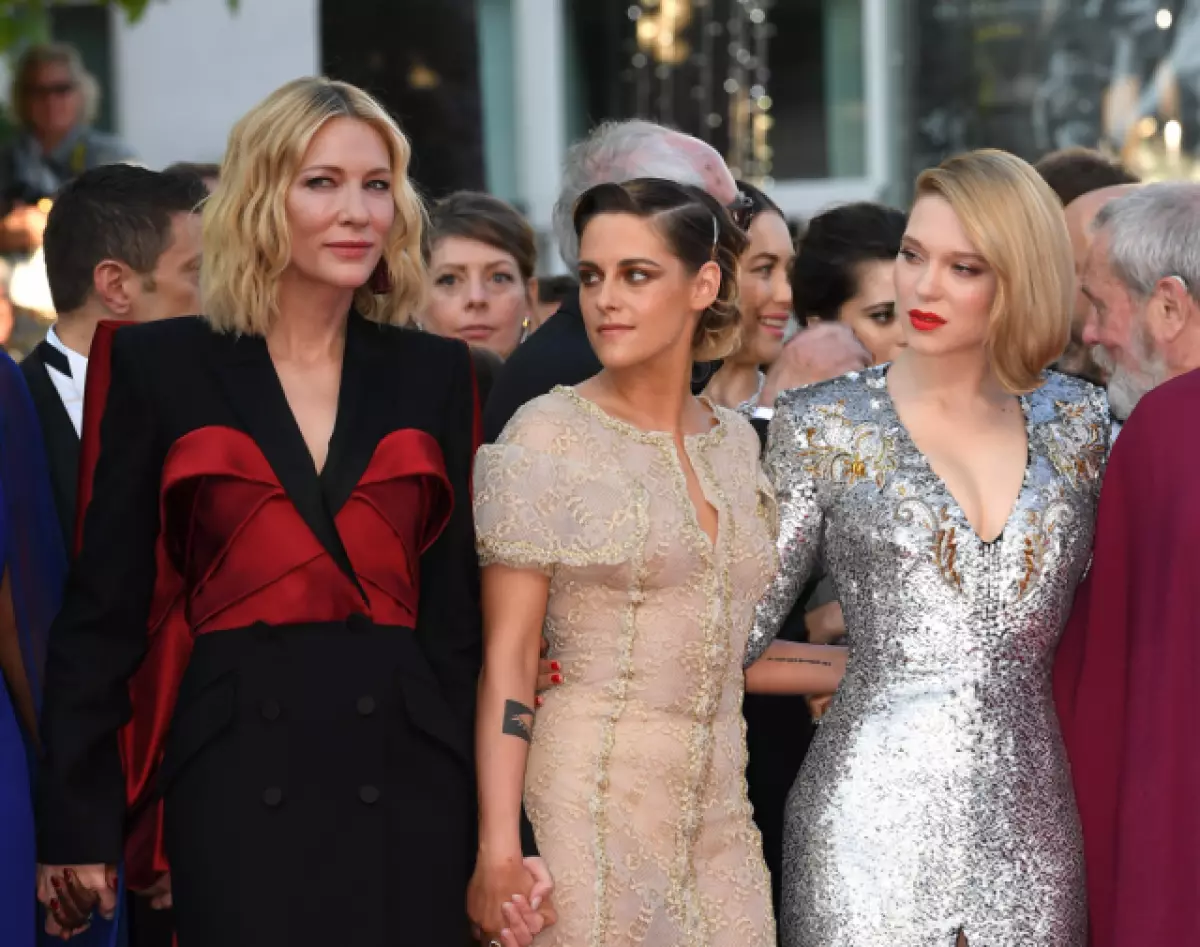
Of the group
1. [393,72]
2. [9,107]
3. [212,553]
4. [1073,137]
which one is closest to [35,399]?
[212,553]

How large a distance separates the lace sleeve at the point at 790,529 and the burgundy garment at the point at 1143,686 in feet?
1.84

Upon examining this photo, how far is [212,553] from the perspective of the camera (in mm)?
3406

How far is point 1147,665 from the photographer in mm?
3793

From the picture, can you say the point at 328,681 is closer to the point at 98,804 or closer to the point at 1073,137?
the point at 98,804

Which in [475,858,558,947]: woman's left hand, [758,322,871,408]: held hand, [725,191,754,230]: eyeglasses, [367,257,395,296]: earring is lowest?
[475,858,558,947]: woman's left hand

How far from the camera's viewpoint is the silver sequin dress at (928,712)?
12.1ft

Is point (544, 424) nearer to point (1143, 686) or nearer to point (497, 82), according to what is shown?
point (1143, 686)

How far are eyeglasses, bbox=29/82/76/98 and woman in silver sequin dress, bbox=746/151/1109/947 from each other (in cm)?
593

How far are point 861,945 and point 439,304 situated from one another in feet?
9.56

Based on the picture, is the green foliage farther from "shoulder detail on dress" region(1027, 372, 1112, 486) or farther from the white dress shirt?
"shoulder detail on dress" region(1027, 372, 1112, 486)

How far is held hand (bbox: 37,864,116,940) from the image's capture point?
3.41 metres

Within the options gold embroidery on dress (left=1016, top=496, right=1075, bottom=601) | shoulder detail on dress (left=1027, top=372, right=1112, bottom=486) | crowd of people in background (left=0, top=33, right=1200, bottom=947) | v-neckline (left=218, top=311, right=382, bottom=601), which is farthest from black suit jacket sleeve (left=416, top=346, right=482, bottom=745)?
shoulder detail on dress (left=1027, top=372, right=1112, bottom=486)

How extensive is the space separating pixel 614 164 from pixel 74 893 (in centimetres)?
190

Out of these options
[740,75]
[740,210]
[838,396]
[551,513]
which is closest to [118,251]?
[740,210]
